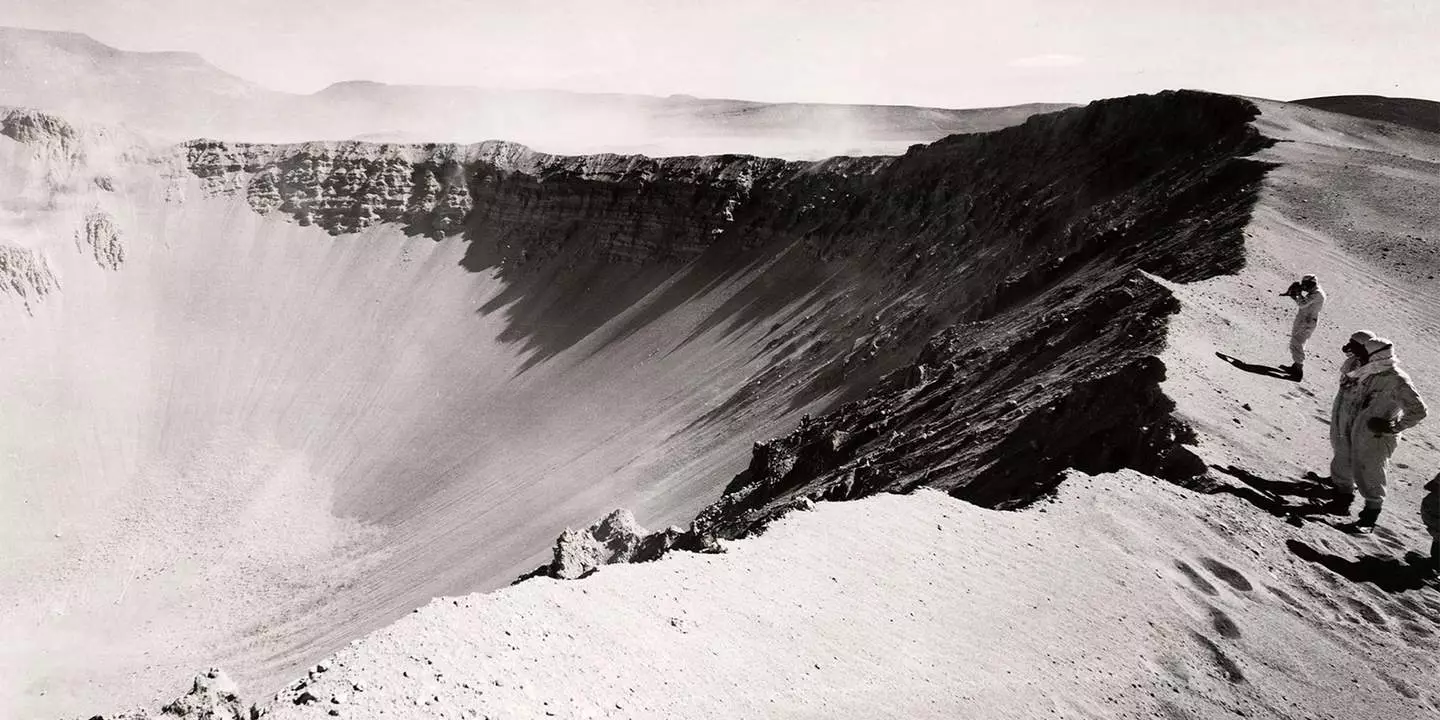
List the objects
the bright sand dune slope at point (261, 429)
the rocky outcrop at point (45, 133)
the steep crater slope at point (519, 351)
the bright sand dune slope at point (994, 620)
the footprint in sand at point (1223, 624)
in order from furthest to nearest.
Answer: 1. the rocky outcrop at point (45, 133)
2. the bright sand dune slope at point (261, 429)
3. the steep crater slope at point (519, 351)
4. the footprint in sand at point (1223, 624)
5. the bright sand dune slope at point (994, 620)

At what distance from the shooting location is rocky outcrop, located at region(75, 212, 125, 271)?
43625 mm

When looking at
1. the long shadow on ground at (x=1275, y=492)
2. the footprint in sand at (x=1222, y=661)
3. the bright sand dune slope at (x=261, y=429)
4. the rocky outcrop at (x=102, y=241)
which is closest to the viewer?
the footprint in sand at (x=1222, y=661)

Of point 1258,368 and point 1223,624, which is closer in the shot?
point 1223,624

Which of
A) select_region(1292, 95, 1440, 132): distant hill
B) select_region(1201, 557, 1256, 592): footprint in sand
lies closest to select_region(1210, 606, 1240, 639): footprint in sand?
select_region(1201, 557, 1256, 592): footprint in sand

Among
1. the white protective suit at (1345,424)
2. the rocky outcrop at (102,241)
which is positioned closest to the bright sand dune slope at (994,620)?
the white protective suit at (1345,424)

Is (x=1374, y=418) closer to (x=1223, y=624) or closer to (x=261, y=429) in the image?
(x=1223, y=624)

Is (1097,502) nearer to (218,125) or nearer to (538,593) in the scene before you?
(538,593)

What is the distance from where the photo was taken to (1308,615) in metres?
6.53

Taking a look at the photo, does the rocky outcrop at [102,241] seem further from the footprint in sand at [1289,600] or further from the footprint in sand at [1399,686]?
the footprint in sand at [1399,686]

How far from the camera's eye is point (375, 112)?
103 meters

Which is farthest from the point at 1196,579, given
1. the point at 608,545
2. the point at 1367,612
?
the point at 608,545

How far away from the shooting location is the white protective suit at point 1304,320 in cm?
1027

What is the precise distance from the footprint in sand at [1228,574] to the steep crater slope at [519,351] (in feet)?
4.66

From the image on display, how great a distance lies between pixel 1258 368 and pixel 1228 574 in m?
4.85
